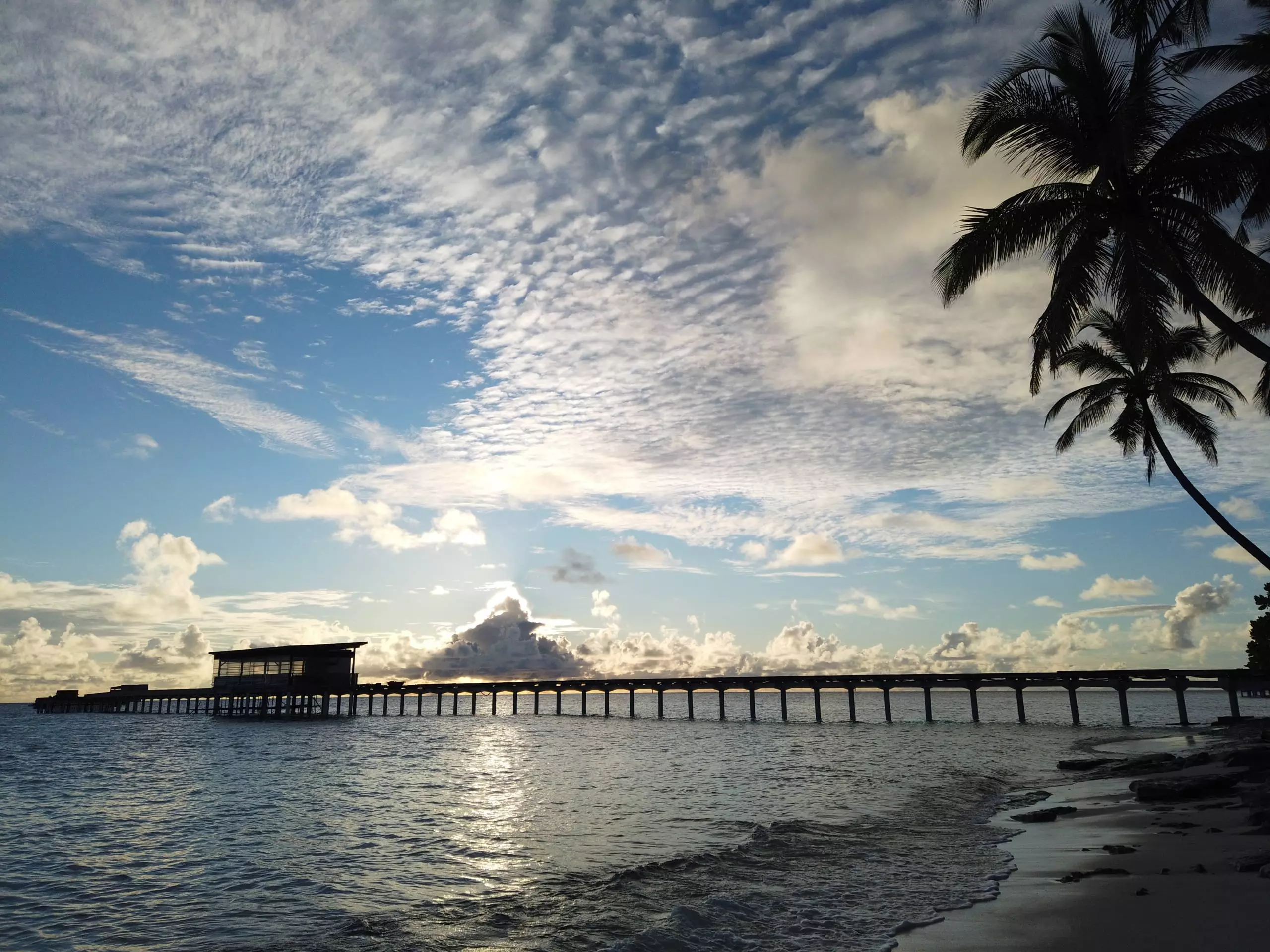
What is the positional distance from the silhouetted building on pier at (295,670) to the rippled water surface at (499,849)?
37.6 m

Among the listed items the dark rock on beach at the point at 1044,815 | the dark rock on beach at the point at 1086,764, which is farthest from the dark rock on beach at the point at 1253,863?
the dark rock on beach at the point at 1086,764

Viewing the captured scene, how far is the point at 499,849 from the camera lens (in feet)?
56.6

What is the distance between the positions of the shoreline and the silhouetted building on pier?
245 feet

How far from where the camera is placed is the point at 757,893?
12156 millimetres

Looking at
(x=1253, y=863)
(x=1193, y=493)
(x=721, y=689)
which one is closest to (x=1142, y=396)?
(x=1193, y=493)

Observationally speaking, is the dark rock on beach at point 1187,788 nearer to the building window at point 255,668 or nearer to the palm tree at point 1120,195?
the palm tree at point 1120,195

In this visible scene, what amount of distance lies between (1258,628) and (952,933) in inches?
2240

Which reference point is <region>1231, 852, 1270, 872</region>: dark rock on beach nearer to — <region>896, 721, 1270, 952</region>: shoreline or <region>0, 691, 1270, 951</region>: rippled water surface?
<region>896, 721, 1270, 952</region>: shoreline

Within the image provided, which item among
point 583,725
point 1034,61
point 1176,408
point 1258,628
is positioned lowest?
point 583,725

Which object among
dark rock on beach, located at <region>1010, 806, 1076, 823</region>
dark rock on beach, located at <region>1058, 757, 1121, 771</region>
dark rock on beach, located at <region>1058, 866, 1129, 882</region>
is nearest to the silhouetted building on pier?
dark rock on beach, located at <region>1058, 757, 1121, 771</region>

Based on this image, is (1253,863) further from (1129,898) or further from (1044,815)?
(1044,815)

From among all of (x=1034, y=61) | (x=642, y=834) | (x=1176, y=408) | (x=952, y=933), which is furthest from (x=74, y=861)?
(x=1176, y=408)

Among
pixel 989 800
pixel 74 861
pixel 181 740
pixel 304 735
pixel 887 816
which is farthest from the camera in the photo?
pixel 304 735

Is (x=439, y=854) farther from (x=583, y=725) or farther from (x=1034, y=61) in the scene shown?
(x=583, y=725)
